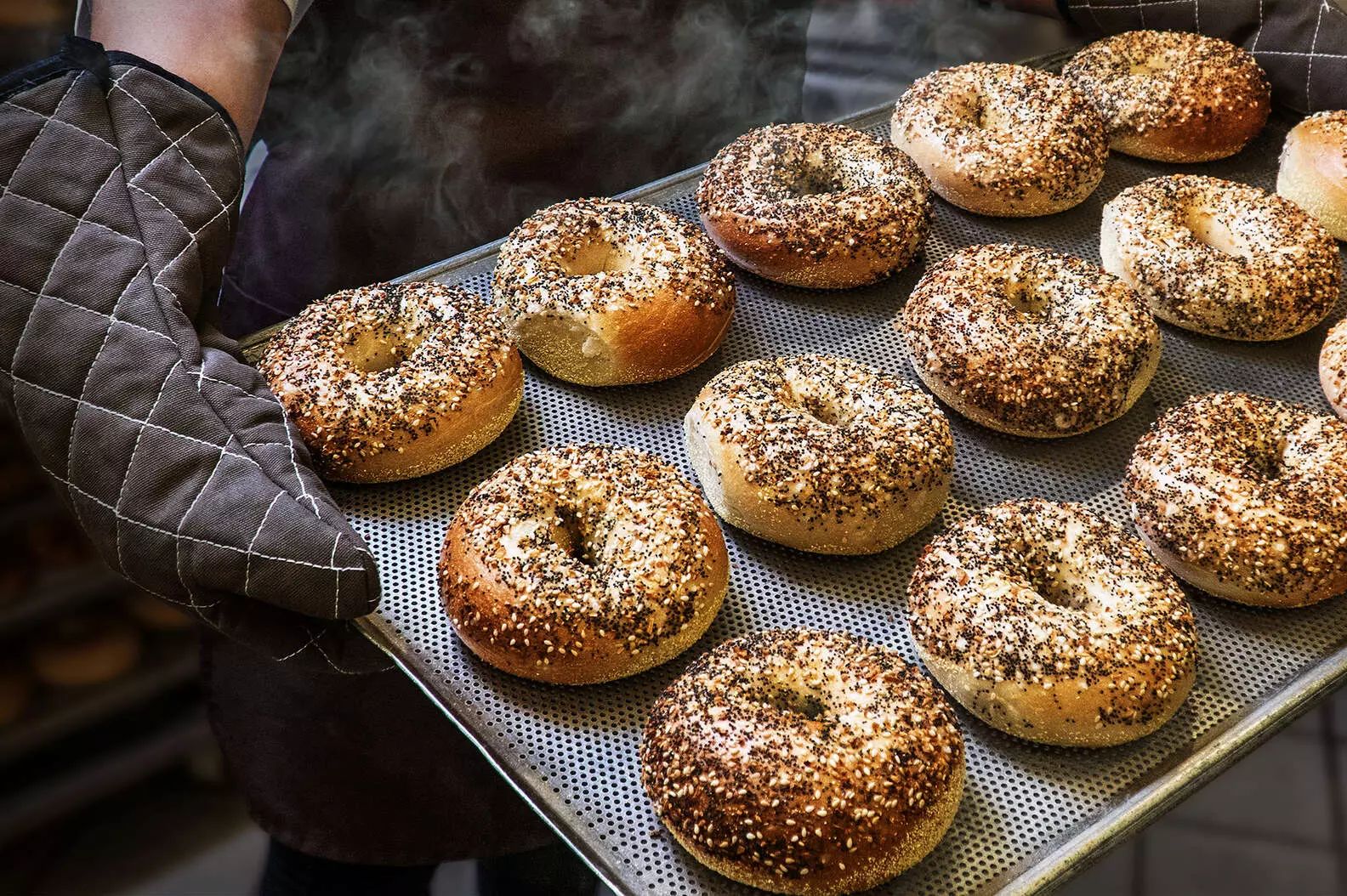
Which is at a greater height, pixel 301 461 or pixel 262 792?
pixel 301 461

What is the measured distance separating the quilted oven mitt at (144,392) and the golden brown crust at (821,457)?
0.68 metres

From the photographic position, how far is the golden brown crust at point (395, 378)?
2.00 metres

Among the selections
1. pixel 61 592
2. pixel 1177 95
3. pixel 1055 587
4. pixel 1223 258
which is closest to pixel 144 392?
pixel 61 592

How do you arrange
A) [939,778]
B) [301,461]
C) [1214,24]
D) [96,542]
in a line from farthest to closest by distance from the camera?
1. [1214,24]
2. [301,461]
3. [96,542]
4. [939,778]

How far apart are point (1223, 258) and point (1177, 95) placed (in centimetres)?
61

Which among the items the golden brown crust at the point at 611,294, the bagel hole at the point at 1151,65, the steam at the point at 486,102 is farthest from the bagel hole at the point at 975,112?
the golden brown crust at the point at 611,294

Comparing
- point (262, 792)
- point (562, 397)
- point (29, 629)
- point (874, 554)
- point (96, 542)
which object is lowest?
point (262, 792)

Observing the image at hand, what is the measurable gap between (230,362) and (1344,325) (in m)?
2.29

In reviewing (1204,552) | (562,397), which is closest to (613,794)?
(562,397)

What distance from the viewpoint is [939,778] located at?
160 cm

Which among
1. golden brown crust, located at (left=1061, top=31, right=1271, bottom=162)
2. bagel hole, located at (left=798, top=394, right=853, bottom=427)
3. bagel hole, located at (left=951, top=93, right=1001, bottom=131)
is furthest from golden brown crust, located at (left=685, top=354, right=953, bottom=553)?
golden brown crust, located at (left=1061, top=31, right=1271, bottom=162)

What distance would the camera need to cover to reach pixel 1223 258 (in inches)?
99.8

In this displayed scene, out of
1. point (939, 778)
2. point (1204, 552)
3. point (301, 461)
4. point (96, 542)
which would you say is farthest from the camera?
point (1204, 552)

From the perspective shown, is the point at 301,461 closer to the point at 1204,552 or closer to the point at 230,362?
the point at 230,362
